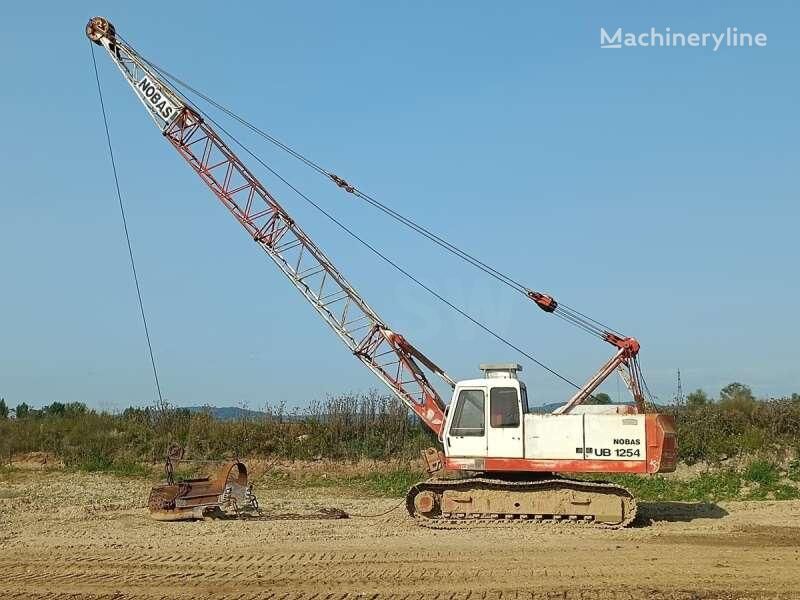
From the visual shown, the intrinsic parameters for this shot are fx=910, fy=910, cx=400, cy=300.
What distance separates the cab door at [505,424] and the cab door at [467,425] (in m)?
0.16

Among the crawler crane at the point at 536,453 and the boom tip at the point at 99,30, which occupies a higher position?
the boom tip at the point at 99,30

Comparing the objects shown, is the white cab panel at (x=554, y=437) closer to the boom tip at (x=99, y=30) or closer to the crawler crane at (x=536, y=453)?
the crawler crane at (x=536, y=453)

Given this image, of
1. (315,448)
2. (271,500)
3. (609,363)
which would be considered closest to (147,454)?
(315,448)

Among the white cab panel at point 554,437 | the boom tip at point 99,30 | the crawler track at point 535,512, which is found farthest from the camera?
the boom tip at point 99,30

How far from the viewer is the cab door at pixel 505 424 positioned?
17.6 metres

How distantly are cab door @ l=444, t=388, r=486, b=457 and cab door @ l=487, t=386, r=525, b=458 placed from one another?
0.16 meters

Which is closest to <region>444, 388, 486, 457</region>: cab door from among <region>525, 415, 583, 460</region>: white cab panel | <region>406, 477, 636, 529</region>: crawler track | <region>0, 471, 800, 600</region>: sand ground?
<region>406, 477, 636, 529</region>: crawler track

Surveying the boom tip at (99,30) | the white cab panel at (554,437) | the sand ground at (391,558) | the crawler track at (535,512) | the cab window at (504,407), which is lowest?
the sand ground at (391,558)

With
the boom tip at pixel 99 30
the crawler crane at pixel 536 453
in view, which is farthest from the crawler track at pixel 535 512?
the boom tip at pixel 99 30

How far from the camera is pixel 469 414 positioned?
17.9 meters

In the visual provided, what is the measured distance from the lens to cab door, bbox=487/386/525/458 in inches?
691

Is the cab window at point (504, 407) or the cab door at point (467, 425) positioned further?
the cab door at point (467, 425)

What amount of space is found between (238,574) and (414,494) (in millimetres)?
6630

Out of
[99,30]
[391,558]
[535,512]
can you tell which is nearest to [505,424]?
[535,512]
